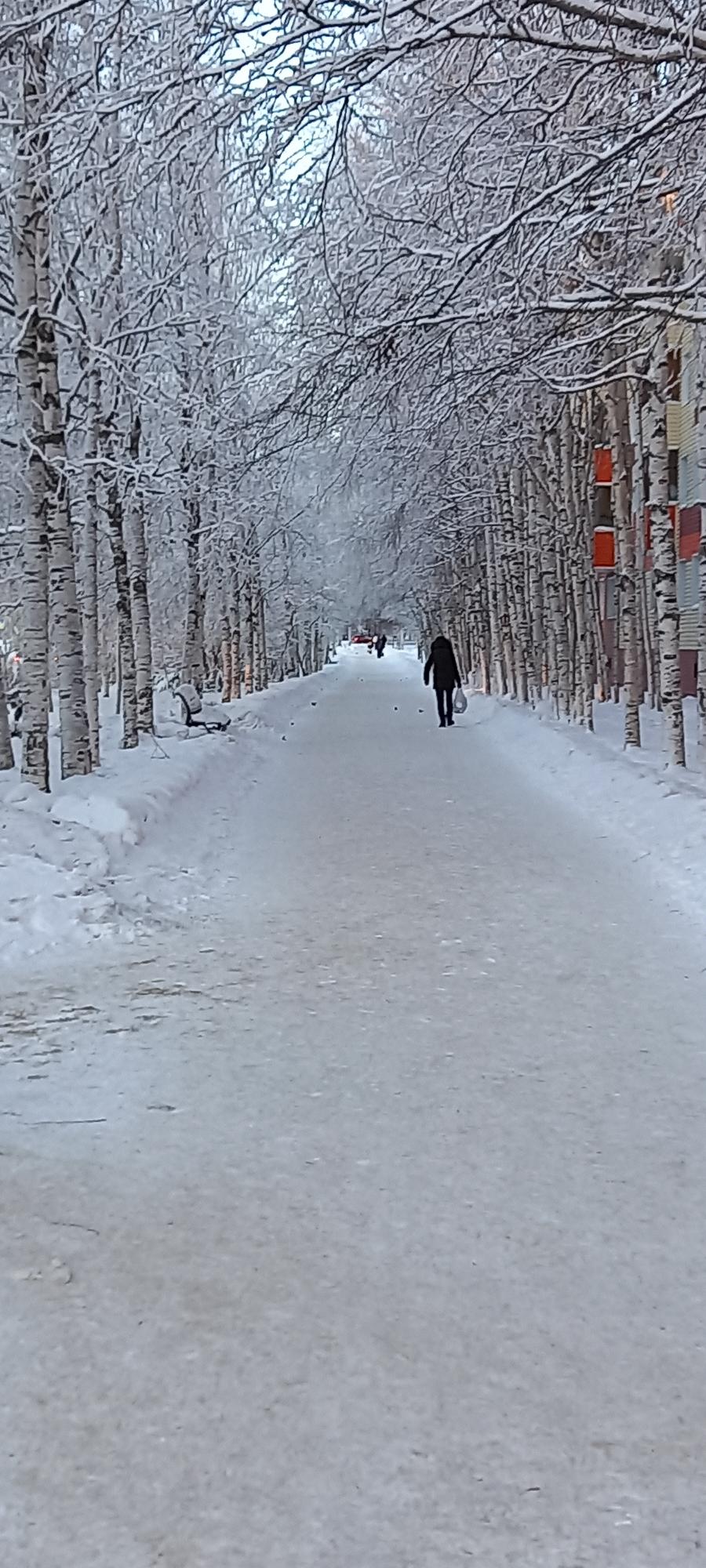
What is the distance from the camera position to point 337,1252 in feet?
13.0

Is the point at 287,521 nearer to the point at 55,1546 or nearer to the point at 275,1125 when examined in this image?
the point at 275,1125

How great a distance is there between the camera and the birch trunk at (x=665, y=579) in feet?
48.8

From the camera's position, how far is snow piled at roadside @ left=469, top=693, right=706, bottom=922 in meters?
9.86

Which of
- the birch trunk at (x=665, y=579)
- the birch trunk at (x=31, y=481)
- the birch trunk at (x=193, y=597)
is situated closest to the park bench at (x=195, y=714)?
the birch trunk at (x=193, y=597)

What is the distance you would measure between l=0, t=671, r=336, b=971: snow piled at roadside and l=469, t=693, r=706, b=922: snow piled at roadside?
3562 millimetres

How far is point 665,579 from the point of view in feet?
48.8

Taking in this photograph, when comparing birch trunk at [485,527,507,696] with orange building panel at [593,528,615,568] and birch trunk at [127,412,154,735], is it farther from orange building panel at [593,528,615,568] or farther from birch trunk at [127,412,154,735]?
birch trunk at [127,412,154,735]

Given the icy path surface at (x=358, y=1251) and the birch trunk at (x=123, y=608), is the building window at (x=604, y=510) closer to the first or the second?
the birch trunk at (x=123, y=608)

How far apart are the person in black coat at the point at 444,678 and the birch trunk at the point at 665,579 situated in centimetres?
1160

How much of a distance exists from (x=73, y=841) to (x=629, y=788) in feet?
19.6

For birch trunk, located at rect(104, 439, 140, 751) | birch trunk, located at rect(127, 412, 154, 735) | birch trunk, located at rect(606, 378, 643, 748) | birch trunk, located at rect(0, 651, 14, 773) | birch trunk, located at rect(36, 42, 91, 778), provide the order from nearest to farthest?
birch trunk, located at rect(36, 42, 91, 778) < birch trunk, located at rect(0, 651, 14, 773) < birch trunk, located at rect(606, 378, 643, 748) < birch trunk, located at rect(104, 439, 140, 751) < birch trunk, located at rect(127, 412, 154, 735)

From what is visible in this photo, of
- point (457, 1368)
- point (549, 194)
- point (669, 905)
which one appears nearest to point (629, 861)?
point (669, 905)

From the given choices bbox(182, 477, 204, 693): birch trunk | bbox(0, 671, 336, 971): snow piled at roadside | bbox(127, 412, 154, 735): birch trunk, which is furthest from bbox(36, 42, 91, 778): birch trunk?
bbox(182, 477, 204, 693): birch trunk

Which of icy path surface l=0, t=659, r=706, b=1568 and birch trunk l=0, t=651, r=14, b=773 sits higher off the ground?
birch trunk l=0, t=651, r=14, b=773
